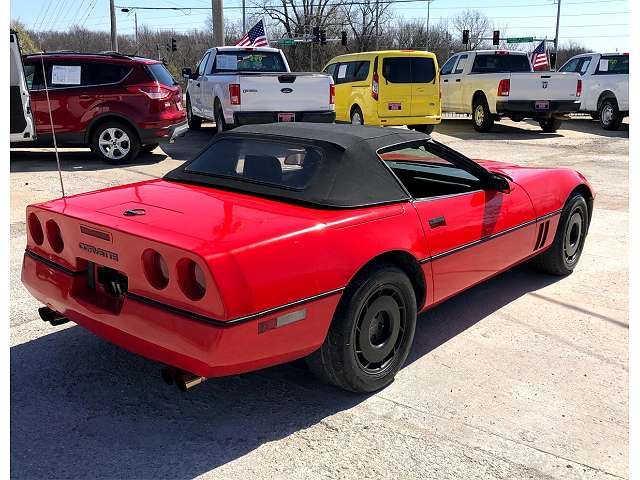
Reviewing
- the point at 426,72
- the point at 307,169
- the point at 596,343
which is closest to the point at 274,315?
the point at 307,169

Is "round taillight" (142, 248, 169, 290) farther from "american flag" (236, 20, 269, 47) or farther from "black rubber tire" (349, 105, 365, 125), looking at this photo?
"american flag" (236, 20, 269, 47)

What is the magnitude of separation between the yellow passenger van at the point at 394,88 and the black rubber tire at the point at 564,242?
29.7 feet

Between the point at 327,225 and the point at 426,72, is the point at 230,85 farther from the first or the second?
the point at 327,225

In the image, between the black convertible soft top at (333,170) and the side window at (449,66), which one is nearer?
the black convertible soft top at (333,170)

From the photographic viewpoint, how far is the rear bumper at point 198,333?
8.75 feet

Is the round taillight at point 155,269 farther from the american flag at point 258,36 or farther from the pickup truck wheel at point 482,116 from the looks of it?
the american flag at point 258,36

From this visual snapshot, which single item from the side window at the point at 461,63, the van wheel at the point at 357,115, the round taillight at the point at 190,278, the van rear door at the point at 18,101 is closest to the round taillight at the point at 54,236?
the round taillight at the point at 190,278

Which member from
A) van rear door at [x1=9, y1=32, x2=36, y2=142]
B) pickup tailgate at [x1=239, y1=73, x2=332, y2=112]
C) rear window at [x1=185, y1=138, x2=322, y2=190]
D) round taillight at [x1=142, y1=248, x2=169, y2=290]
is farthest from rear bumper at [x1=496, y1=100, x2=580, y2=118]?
round taillight at [x1=142, y1=248, x2=169, y2=290]

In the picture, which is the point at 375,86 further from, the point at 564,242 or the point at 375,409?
the point at 375,409

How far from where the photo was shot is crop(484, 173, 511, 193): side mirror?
4.21m

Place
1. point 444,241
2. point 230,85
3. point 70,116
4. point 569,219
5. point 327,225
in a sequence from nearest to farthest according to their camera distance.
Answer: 1. point 327,225
2. point 444,241
3. point 569,219
4. point 70,116
5. point 230,85

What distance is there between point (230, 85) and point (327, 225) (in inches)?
343

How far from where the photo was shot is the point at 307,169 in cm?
351
